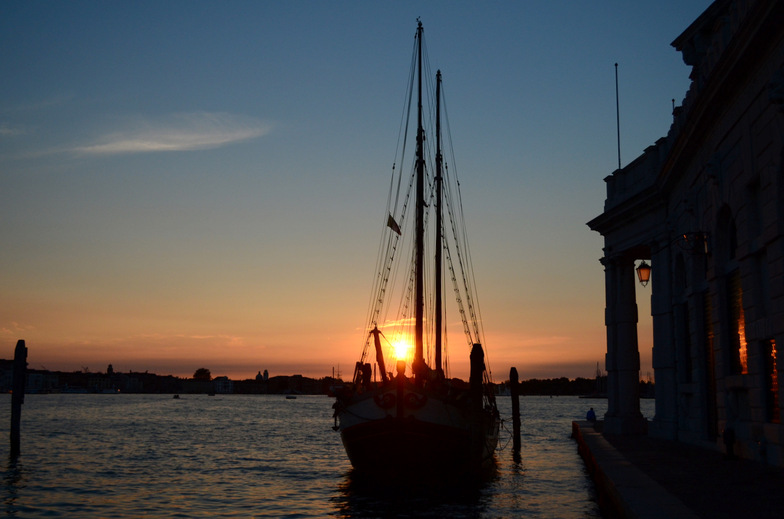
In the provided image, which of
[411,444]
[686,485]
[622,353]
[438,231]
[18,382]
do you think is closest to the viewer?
[686,485]

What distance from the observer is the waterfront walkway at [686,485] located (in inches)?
501

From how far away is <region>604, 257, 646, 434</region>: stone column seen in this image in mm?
35500

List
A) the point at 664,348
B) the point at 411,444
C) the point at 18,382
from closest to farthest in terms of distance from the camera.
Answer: the point at 411,444
the point at 664,348
the point at 18,382

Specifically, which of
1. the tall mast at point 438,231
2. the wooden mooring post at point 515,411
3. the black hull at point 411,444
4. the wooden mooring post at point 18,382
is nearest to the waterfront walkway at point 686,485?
the black hull at point 411,444

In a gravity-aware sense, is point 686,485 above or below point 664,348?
below

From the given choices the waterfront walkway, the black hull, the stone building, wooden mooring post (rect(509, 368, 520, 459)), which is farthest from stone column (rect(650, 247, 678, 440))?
wooden mooring post (rect(509, 368, 520, 459))

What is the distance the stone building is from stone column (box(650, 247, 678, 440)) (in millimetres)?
52

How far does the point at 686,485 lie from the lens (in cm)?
1602

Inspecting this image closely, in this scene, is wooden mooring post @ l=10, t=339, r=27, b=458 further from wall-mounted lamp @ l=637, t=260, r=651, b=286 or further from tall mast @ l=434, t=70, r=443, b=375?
wall-mounted lamp @ l=637, t=260, r=651, b=286

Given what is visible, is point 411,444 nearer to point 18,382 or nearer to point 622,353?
point 622,353

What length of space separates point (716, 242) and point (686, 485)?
965 centimetres

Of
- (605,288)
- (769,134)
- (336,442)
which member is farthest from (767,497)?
(336,442)

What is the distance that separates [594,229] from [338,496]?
56.9 feet

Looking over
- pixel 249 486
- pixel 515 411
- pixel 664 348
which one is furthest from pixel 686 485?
pixel 515 411
